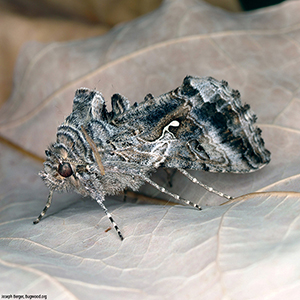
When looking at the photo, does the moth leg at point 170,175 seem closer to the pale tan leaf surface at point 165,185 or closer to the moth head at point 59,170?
the pale tan leaf surface at point 165,185

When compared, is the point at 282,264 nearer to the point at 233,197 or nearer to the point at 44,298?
the point at 233,197

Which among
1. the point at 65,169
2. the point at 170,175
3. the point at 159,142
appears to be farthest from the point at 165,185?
the point at 65,169

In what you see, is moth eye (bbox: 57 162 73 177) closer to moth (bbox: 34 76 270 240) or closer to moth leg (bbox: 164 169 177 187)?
moth (bbox: 34 76 270 240)

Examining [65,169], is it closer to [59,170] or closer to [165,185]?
[59,170]

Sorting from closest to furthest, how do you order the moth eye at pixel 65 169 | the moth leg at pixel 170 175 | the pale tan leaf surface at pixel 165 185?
the pale tan leaf surface at pixel 165 185
the moth eye at pixel 65 169
the moth leg at pixel 170 175

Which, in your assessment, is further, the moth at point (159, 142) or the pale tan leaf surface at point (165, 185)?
the moth at point (159, 142)

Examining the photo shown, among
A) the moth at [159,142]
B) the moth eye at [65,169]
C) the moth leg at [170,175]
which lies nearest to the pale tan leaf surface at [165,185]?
the moth leg at [170,175]

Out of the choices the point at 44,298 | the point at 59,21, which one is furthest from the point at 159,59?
the point at 44,298

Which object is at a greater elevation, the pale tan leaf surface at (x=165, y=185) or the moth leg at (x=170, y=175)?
the pale tan leaf surface at (x=165, y=185)
